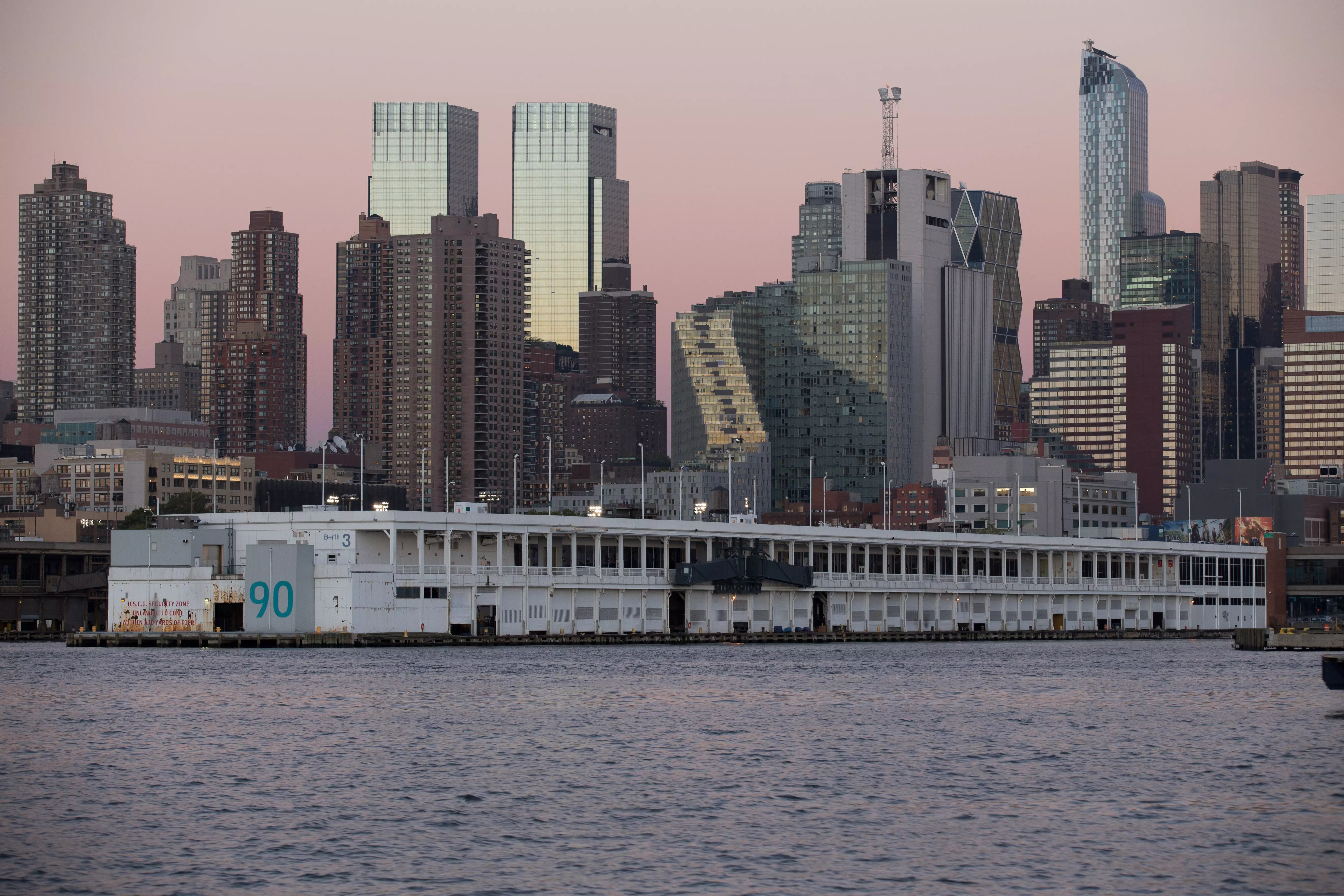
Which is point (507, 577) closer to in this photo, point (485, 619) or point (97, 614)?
point (485, 619)

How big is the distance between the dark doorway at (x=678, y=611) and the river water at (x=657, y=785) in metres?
47.5

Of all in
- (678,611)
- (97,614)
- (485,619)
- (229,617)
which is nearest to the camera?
(229,617)

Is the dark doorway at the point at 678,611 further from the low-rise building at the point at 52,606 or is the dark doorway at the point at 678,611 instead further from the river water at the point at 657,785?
the low-rise building at the point at 52,606

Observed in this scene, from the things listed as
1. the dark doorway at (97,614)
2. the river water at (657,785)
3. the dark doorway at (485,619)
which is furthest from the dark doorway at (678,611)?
the dark doorway at (97,614)

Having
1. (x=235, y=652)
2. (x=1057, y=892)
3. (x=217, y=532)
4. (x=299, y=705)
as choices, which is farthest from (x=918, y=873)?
(x=217, y=532)

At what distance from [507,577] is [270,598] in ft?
59.5

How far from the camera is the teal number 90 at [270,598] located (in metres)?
141

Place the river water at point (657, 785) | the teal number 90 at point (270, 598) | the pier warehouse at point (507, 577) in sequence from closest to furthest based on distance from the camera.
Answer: the river water at point (657, 785) → the teal number 90 at point (270, 598) → the pier warehouse at point (507, 577)

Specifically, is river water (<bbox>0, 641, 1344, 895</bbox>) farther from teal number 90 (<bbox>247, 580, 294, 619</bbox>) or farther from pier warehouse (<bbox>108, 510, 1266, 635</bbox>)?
pier warehouse (<bbox>108, 510, 1266, 635</bbox>)

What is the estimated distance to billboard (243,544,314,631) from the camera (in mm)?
140375

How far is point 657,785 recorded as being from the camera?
66688 millimetres

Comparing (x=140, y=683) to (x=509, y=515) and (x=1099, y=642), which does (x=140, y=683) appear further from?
(x=1099, y=642)

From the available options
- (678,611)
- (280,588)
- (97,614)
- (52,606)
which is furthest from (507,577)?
(52,606)

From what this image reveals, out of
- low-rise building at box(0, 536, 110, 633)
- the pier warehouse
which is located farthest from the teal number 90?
low-rise building at box(0, 536, 110, 633)
